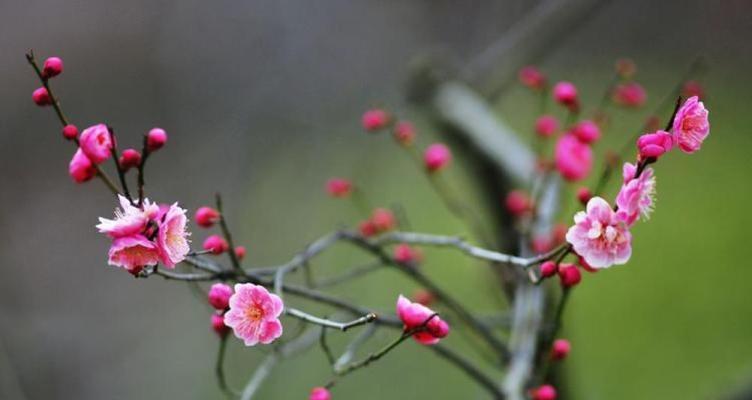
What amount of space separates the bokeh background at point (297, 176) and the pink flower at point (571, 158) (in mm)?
1249

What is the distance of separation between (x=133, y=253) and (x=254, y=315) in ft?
0.34

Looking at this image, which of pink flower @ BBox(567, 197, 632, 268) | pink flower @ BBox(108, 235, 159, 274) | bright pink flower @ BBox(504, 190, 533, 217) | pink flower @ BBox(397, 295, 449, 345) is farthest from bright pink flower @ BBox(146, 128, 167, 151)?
bright pink flower @ BBox(504, 190, 533, 217)

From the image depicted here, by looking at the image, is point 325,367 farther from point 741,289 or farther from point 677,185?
point 677,185

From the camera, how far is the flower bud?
67 centimetres

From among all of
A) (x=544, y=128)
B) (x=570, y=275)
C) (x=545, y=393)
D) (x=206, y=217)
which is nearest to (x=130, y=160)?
(x=206, y=217)

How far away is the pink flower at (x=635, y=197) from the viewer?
60cm

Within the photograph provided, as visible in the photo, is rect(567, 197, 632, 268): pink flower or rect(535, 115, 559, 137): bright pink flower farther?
rect(535, 115, 559, 137): bright pink flower

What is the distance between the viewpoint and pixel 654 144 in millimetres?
594

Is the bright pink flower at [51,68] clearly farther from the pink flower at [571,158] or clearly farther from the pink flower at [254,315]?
the pink flower at [571,158]

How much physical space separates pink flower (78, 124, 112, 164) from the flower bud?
0.39 meters

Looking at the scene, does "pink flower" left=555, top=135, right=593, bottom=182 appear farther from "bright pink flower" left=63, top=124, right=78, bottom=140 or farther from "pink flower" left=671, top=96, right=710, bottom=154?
"bright pink flower" left=63, top=124, right=78, bottom=140

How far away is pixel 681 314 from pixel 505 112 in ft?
4.18

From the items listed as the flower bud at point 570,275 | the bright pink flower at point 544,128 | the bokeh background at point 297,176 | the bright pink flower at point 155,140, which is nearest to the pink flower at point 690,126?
the flower bud at point 570,275

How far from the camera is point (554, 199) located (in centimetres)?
130
